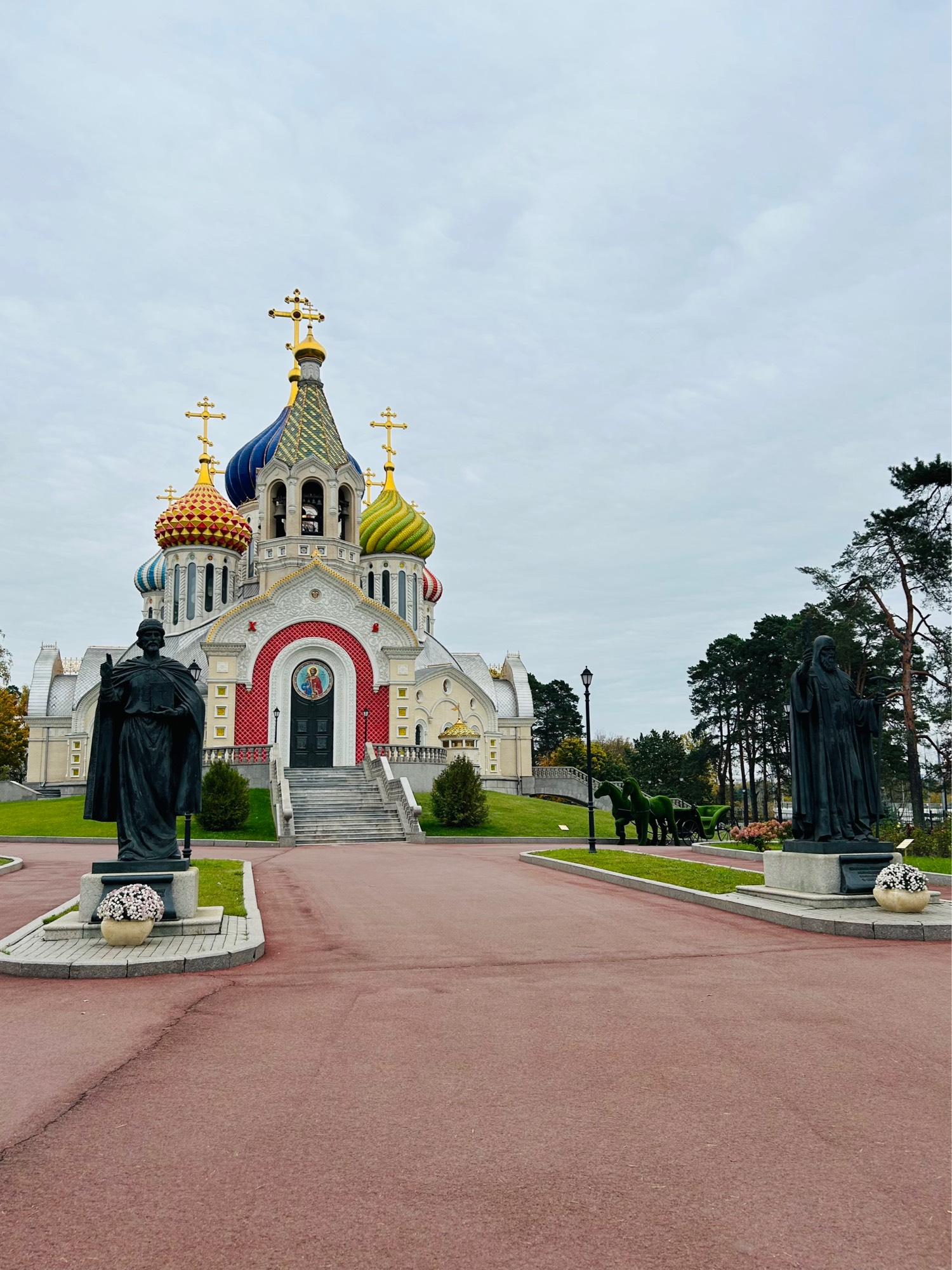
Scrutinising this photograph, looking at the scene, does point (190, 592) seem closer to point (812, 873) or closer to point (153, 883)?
point (153, 883)

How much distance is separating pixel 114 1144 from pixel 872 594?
107ft

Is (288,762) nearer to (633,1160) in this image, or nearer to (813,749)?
(813,749)

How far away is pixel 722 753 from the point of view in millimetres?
53062

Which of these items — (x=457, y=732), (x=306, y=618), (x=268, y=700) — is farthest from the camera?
(x=457, y=732)

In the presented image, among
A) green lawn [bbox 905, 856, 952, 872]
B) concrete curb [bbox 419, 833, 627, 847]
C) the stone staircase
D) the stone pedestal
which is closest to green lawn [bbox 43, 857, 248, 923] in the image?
the stone pedestal

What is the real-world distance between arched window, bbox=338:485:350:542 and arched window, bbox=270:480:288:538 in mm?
2520

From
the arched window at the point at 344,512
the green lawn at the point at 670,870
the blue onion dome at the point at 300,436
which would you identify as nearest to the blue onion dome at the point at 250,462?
the blue onion dome at the point at 300,436

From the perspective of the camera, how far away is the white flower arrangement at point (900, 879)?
408 inches

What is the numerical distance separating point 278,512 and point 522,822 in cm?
2121

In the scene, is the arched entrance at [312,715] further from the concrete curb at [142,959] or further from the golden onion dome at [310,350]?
the concrete curb at [142,959]

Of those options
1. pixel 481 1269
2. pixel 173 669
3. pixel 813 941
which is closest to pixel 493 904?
pixel 813 941

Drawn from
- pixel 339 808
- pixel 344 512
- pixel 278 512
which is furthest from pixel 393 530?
pixel 339 808

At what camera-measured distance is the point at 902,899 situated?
1033cm

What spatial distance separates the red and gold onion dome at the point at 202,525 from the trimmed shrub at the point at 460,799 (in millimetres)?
23516
